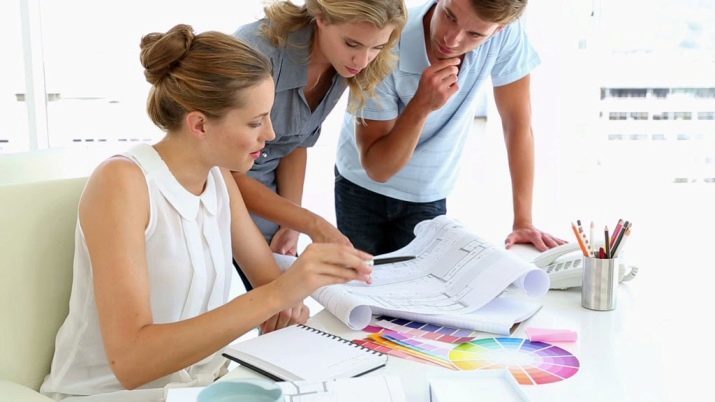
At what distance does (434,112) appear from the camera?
1.71 meters

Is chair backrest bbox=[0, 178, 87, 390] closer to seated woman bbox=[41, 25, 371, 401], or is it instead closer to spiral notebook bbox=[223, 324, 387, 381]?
seated woman bbox=[41, 25, 371, 401]

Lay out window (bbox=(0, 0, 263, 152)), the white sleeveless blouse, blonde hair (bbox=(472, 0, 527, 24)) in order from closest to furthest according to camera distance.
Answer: the white sleeveless blouse, blonde hair (bbox=(472, 0, 527, 24)), window (bbox=(0, 0, 263, 152))

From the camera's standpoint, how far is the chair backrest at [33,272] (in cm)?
111

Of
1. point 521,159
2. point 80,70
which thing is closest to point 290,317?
point 521,159

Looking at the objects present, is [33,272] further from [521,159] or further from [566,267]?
[521,159]

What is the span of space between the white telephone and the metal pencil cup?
8 centimetres

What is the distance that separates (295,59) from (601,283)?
718 millimetres

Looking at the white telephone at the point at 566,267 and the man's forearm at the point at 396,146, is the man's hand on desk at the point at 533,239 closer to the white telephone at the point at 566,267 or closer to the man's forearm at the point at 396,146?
the white telephone at the point at 566,267

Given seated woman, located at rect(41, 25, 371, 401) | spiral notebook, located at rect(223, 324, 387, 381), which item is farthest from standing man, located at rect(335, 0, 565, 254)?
spiral notebook, located at rect(223, 324, 387, 381)

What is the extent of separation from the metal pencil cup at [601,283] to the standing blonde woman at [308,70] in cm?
43

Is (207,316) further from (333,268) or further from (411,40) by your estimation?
(411,40)

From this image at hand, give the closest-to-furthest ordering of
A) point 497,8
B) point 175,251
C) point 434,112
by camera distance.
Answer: point 175,251
point 497,8
point 434,112

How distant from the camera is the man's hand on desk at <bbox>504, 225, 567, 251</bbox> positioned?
1.54 meters

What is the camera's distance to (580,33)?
107 inches
